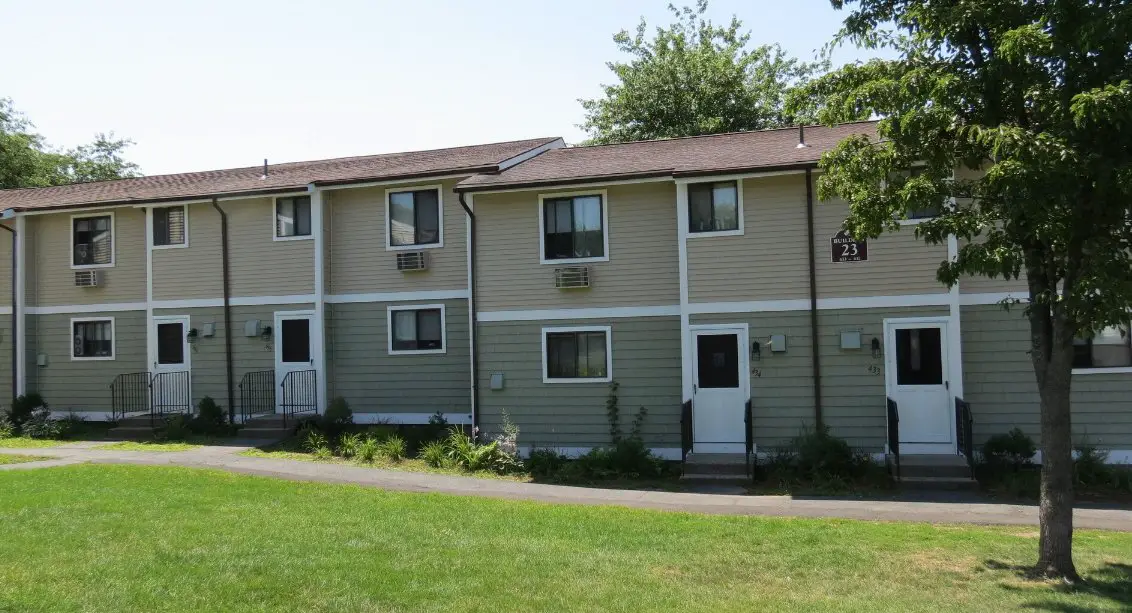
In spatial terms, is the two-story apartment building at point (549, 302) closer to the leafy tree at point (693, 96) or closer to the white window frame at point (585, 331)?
the white window frame at point (585, 331)

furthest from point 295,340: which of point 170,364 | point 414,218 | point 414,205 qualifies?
point 414,205

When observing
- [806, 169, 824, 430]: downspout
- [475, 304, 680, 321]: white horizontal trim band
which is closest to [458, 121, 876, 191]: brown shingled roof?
[806, 169, 824, 430]: downspout

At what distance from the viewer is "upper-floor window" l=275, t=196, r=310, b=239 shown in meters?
18.2

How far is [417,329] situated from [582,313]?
12.7ft

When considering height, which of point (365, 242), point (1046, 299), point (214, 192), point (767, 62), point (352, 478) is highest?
point (767, 62)

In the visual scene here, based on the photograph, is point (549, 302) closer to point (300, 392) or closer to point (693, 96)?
point (300, 392)

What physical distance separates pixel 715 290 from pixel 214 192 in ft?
36.6

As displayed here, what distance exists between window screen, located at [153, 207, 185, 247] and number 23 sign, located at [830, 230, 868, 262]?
1399cm

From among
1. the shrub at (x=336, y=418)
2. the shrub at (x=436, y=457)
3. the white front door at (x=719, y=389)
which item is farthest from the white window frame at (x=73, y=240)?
the white front door at (x=719, y=389)

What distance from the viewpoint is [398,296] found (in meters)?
17.7

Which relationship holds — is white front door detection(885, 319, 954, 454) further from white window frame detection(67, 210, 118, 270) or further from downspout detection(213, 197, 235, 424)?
white window frame detection(67, 210, 118, 270)

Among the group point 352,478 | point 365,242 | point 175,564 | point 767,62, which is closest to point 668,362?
point 352,478

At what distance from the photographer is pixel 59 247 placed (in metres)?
20.2

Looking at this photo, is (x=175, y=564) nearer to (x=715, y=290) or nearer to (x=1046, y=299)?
(x=1046, y=299)
